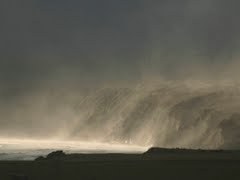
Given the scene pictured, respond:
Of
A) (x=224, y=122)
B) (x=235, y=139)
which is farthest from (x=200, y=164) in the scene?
(x=224, y=122)

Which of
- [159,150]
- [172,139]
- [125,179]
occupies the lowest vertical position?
[125,179]

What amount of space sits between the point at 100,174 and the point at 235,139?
104930mm

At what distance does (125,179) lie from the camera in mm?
35500

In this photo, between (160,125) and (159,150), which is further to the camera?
(160,125)

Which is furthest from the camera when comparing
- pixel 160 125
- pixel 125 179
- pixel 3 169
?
pixel 160 125

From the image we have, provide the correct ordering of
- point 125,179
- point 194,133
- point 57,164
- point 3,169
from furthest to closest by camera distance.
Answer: point 194,133, point 57,164, point 3,169, point 125,179

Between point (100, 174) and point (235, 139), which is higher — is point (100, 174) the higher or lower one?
the lower one

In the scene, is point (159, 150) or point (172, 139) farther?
point (172, 139)

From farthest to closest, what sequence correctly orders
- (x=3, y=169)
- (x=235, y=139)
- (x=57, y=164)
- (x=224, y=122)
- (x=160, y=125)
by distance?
(x=160, y=125)
(x=224, y=122)
(x=235, y=139)
(x=57, y=164)
(x=3, y=169)

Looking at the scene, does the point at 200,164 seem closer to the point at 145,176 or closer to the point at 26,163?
the point at 145,176

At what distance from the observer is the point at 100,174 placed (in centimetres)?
3725

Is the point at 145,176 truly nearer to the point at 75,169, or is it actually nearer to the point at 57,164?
the point at 75,169

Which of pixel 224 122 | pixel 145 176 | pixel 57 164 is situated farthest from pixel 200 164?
pixel 224 122

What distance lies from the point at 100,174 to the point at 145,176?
3799 millimetres
